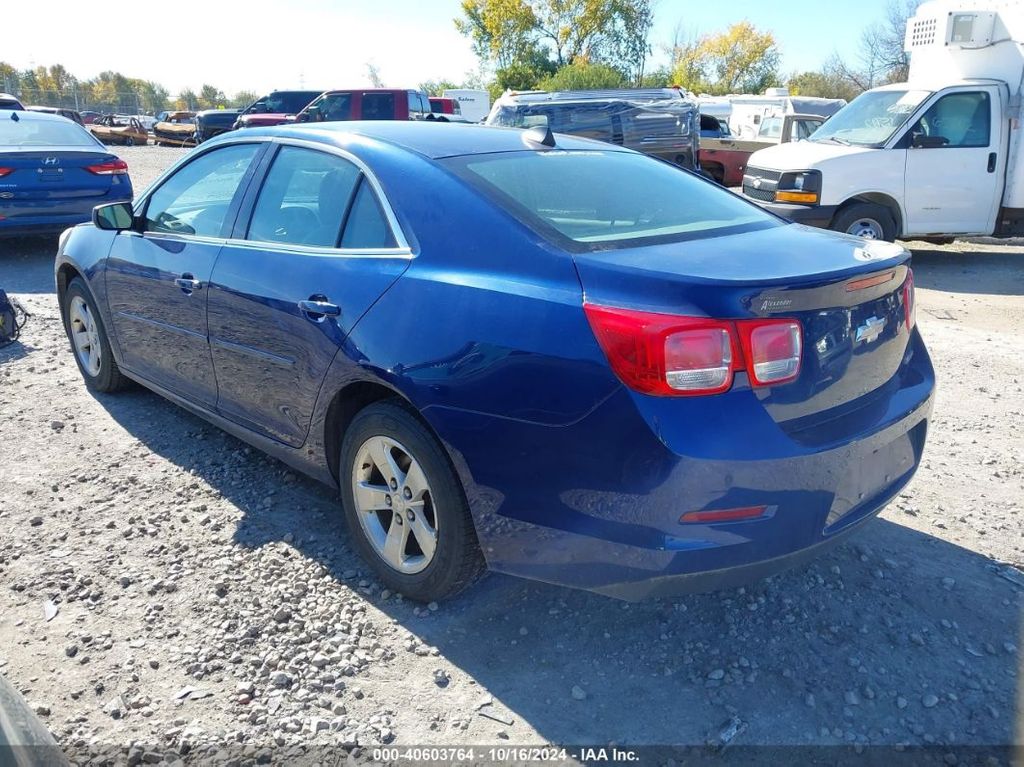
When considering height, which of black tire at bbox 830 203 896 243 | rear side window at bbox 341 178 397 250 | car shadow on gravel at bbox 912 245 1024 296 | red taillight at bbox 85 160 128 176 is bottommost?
car shadow on gravel at bbox 912 245 1024 296

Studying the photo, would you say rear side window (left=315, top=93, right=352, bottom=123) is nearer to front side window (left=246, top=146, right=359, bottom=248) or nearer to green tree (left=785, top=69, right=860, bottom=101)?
front side window (left=246, top=146, right=359, bottom=248)

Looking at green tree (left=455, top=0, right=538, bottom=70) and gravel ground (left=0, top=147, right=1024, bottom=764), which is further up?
green tree (left=455, top=0, right=538, bottom=70)

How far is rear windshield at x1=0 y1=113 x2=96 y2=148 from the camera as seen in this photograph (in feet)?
30.3

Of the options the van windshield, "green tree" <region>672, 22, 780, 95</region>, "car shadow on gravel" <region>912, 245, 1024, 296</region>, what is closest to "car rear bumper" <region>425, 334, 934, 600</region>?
"car shadow on gravel" <region>912, 245, 1024, 296</region>

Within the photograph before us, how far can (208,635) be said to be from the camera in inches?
114

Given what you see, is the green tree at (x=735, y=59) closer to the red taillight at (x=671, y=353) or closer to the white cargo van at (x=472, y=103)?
the white cargo van at (x=472, y=103)

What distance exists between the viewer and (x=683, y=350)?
2.30 metres

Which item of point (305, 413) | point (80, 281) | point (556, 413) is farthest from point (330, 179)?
point (80, 281)

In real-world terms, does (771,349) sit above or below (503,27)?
below

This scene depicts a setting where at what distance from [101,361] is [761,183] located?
784 centimetres

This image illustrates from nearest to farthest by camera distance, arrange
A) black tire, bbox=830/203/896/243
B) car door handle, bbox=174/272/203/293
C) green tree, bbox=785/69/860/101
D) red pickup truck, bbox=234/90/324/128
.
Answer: car door handle, bbox=174/272/203/293
black tire, bbox=830/203/896/243
red pickup truck, bbox=234/90/324/128
green tree, bbox=785/69/860/101

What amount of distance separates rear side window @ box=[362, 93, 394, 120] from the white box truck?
12.3m

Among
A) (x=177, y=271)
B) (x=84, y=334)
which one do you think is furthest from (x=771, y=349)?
(x=84, y=334)

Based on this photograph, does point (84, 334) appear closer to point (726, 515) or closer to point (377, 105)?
point (726, 515)
